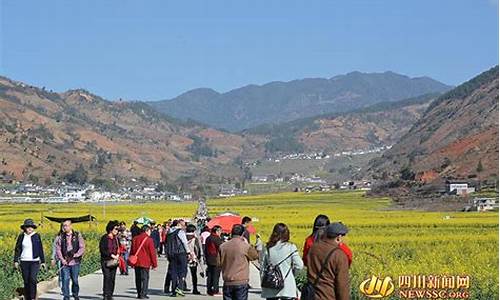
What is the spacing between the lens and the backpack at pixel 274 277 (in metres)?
10.7

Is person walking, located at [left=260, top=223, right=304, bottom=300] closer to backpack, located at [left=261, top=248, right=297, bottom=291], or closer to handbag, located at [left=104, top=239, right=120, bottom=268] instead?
backpack, located at [left=261, top=248, right=297, bottom=291]

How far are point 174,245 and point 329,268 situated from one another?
9.67 m

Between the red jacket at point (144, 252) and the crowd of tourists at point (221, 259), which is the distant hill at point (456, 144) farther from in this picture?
the red jacket at point (144, 252)

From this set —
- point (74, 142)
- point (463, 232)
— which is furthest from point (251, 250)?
point (74, 142)

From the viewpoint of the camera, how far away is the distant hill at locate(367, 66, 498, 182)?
99750mm

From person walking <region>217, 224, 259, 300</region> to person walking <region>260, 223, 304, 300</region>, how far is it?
140 cm

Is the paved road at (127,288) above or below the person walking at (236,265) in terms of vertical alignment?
below

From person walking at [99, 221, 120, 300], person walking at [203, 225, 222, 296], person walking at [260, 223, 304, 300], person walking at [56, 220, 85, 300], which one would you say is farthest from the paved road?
person walking at [260, 223, 304, 300]

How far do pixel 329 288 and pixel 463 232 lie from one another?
88.9ft

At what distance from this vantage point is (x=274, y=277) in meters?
10.8

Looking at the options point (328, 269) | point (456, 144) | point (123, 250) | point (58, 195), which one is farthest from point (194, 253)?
point (456, 144)

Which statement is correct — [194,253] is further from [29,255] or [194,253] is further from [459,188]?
[459,188]

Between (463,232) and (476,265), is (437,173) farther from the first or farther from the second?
(476,265)

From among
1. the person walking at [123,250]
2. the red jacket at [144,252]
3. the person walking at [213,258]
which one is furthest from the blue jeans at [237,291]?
the person walking at [123,250]
